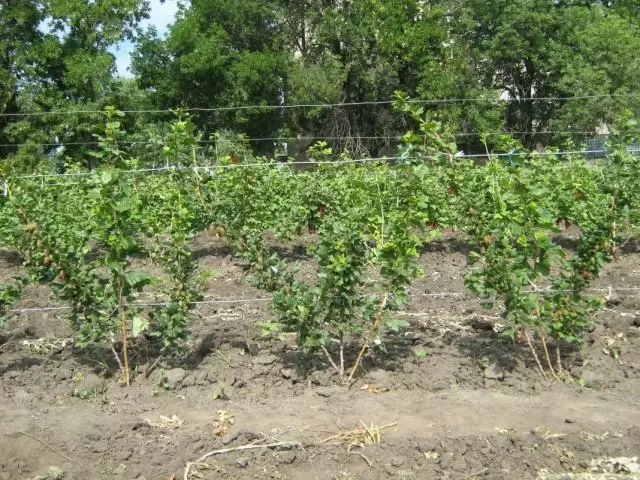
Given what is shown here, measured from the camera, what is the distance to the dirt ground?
4.21m

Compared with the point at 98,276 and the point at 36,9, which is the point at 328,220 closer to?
the point at 98,276

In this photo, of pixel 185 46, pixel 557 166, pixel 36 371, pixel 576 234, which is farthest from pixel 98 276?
pixel 185 46

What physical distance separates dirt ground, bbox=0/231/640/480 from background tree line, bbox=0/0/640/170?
72.4ft

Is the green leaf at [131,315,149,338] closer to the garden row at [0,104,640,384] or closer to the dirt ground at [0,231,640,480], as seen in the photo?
the garden row at [0,104,640,384]

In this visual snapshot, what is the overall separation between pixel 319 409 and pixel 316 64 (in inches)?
1024

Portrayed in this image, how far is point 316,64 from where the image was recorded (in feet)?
97.1

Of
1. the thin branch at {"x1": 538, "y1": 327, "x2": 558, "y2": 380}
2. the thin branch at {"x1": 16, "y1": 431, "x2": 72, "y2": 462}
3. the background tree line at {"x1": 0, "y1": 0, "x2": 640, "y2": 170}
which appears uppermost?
the background tree line at {"x1": 0, "y1": 0, "x2": 640, "y2": 170}

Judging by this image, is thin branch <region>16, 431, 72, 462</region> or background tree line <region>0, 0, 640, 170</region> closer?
thin branch <region>16, 431, 72, 462</region>

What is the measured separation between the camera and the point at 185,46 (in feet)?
95.6

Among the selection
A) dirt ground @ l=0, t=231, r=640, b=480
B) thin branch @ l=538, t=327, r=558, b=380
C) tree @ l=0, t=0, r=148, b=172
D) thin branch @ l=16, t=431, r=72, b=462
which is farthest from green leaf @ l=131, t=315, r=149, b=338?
tree @ l=0, t=0, r=148, b=172

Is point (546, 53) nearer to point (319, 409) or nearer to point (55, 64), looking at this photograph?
point (55, 64)

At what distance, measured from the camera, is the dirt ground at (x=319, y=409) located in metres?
4.21

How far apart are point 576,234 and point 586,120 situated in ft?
46.4

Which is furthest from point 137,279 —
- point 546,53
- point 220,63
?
point 546,53
